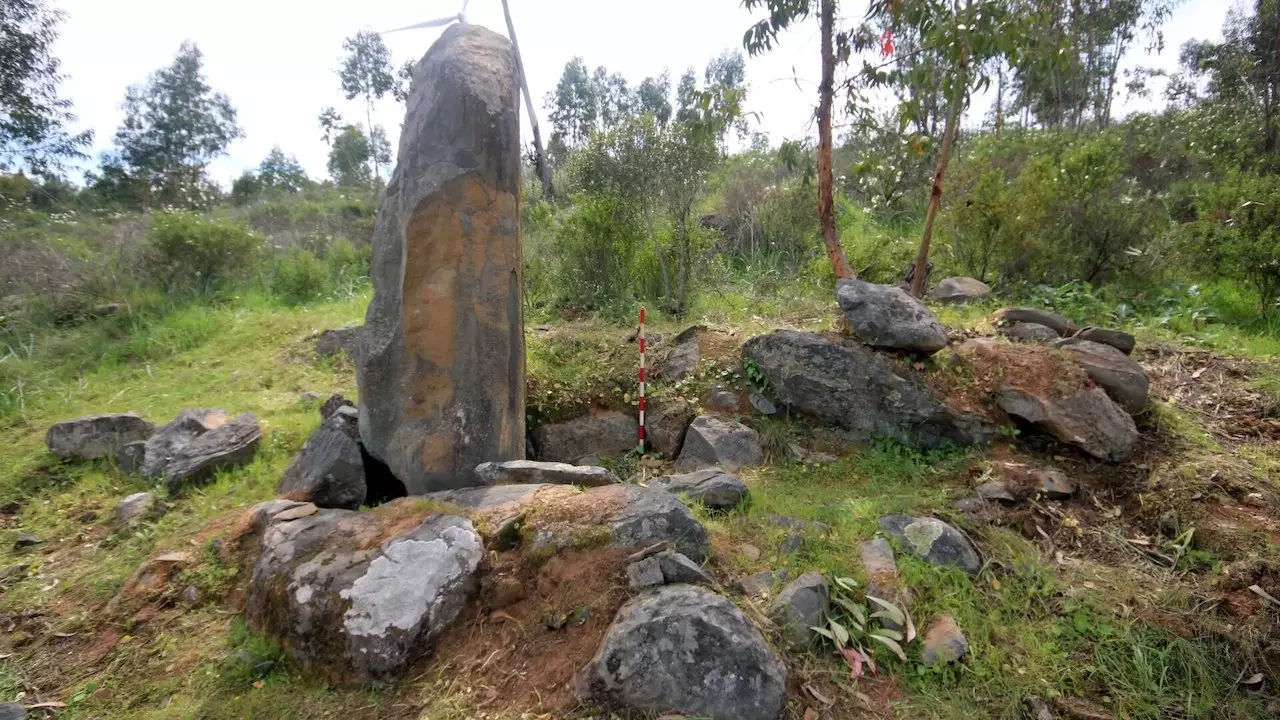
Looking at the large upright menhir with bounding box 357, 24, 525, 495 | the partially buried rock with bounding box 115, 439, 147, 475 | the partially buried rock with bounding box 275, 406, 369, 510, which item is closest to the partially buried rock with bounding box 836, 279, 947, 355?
the large upright menhir with bounding box 357, 24, 525, 495

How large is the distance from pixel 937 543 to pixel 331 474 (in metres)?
3.41

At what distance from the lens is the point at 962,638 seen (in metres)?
3.17

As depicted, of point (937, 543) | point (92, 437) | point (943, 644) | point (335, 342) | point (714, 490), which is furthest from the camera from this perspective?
point (335, 342)

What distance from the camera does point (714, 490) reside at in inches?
168

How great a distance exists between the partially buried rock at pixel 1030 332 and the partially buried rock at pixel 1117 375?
1.79 feet

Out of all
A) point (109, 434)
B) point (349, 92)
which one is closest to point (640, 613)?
point (109, 434)

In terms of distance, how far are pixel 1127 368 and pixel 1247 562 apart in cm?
169

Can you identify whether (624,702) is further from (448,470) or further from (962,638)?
(448,470)

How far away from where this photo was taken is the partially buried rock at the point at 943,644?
3105mm

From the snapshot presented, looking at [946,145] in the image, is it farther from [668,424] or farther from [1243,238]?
[1243,238]

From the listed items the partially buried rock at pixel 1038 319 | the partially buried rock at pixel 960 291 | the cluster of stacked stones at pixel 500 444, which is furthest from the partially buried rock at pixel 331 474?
the partially buried rock at pixel 960 291

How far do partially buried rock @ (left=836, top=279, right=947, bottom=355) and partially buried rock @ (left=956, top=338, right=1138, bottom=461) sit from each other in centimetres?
31

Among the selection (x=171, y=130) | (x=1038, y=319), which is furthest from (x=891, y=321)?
(x=171, y=130)

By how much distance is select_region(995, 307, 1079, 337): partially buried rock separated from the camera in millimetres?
5758
